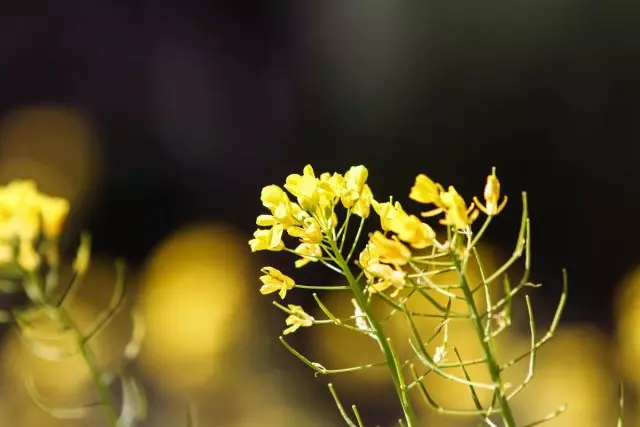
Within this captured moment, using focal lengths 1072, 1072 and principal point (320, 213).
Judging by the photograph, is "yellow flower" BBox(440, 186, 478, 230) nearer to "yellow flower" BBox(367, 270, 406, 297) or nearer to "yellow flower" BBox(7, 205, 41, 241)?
"yellow flower" BBox(367, 270, 406, 297)

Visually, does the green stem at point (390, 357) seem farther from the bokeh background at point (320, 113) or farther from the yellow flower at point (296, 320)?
the bokeh background at point (320, 113)

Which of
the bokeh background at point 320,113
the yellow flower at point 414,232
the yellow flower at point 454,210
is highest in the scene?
the yellow flower at point 454,210

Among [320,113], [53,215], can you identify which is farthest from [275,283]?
[320,113]

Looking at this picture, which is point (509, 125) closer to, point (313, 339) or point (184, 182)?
point (184, 182)

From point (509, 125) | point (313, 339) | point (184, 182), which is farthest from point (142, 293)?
point (509, 125)

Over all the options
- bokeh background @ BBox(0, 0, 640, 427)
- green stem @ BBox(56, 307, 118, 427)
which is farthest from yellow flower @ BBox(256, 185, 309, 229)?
bokeh background @ BBox(0, 0, 640, 427)

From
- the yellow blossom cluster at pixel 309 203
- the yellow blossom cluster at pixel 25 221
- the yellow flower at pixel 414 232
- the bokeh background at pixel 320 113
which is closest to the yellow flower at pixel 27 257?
the yellow blossom cluster at pixel 25 221
